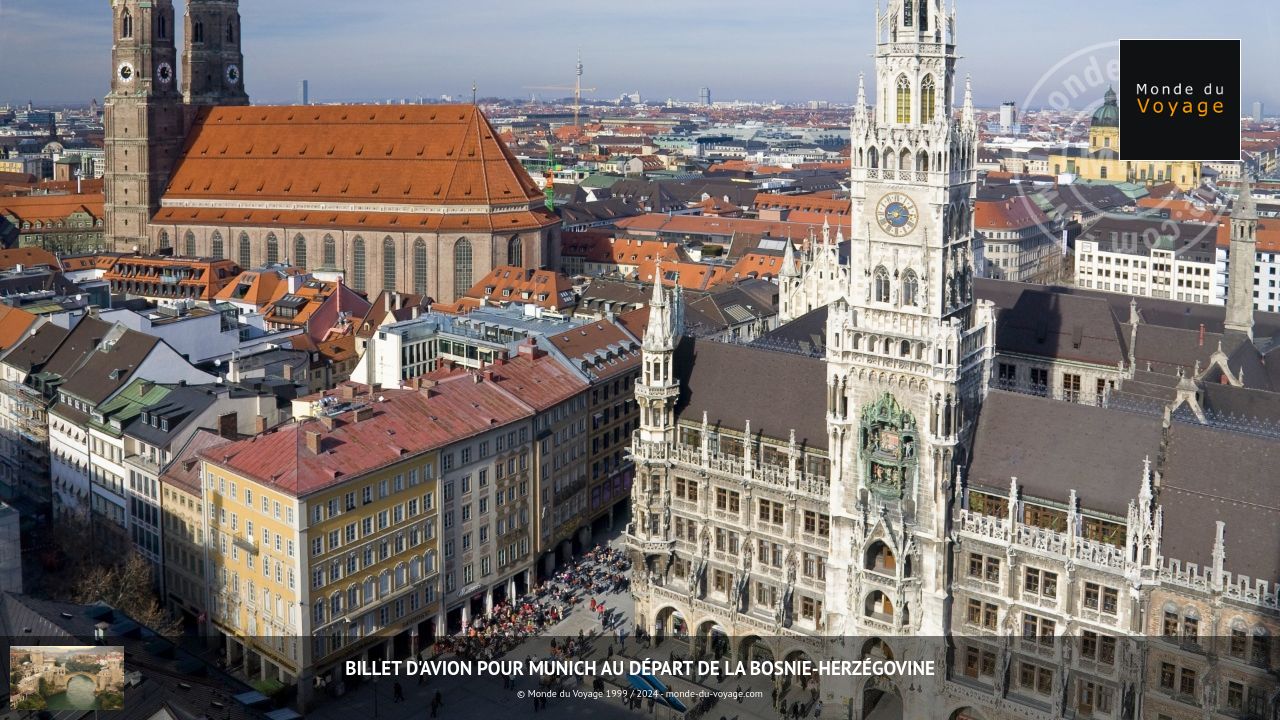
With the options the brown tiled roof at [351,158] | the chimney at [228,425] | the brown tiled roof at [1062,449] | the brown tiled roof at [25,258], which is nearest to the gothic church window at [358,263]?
the brown tiled roof at [351,158]

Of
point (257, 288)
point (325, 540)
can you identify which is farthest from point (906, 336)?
point (257, 288)

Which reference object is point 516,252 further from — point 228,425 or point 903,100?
point 903,100

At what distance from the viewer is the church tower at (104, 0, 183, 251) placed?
18662cm

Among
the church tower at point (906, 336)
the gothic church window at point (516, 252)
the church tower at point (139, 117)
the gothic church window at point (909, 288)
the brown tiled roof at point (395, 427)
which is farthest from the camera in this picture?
the church tower at point (139, 117)

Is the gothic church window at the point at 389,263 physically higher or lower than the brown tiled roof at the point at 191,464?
higher

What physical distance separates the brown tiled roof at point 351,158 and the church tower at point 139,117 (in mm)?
3488

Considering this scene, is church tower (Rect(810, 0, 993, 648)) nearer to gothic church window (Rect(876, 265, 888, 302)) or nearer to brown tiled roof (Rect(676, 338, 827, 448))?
gothic church window (Rect(876, 265, 888, 302))

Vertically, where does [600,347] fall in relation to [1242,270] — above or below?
below

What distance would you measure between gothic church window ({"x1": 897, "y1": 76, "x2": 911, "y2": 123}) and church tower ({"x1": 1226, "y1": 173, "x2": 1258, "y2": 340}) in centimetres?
5255

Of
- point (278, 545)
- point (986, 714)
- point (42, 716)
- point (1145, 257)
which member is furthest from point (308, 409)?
point (1145, 257)

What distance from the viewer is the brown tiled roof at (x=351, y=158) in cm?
18150

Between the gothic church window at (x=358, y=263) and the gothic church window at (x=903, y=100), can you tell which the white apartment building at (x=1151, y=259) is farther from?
the gothic church window at (x=903, y=100)

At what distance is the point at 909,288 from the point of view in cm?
7200

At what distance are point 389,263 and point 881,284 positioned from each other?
120 m
